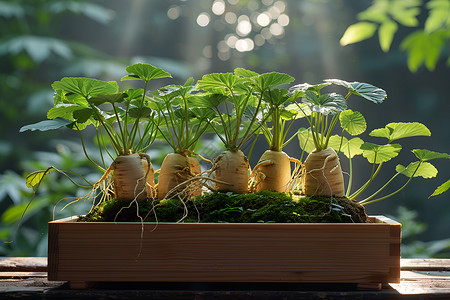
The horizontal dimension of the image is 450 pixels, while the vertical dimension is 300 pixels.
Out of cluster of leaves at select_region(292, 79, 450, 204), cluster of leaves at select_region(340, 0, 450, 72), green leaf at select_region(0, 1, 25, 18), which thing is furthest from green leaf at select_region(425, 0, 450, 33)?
green leaf at select_region(0, 1, 25, 18)

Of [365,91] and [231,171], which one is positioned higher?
[365,91]

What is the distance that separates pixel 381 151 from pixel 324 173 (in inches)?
6.4

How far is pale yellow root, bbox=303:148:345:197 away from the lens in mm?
740

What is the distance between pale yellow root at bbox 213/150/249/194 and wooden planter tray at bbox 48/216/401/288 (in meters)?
0.19

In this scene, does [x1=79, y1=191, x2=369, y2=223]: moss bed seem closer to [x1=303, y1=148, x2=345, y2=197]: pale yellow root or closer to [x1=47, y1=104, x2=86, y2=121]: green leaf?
[x1=303, y1=148, x2=345, y2=197]: pale yellow root

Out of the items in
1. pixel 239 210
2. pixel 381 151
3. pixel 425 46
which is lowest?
pixel 239 210

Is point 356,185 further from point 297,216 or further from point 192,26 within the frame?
point 297,216

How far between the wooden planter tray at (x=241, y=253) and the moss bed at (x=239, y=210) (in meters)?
0.06

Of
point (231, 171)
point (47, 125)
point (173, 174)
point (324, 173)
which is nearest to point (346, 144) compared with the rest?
point (324, 173)

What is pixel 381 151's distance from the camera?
2.63 feet

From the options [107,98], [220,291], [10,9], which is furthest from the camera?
[10,9]

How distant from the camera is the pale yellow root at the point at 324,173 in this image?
2.43 ft

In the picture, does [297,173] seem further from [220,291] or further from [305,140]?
[220,291]

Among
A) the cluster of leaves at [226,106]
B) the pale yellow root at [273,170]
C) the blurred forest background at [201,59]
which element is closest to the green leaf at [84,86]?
the cluster of leaves at [226,106]
